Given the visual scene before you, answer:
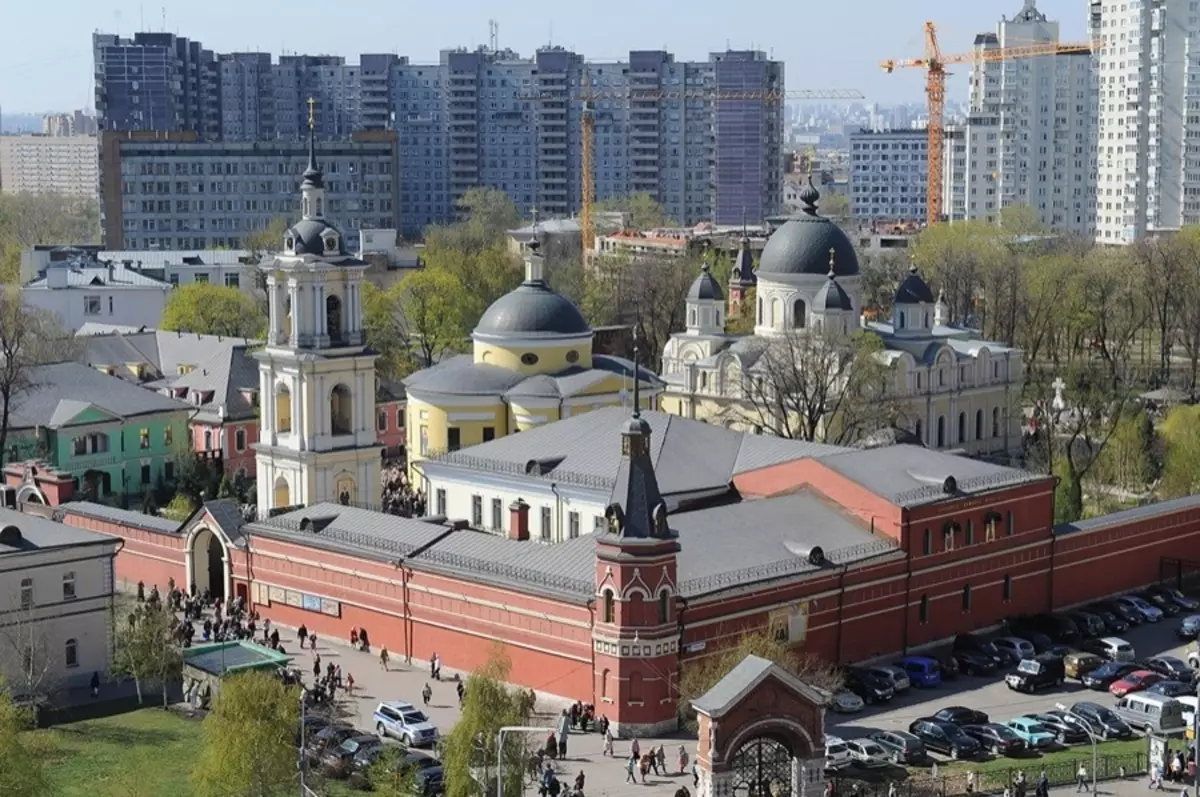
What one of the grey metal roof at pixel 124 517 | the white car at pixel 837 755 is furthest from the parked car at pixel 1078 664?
the grey metal roof at pixel 124 517

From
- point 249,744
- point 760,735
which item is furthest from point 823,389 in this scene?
point 760,735

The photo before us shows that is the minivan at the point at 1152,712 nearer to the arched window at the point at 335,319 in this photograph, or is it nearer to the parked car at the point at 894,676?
the parked car at the point at 894,676

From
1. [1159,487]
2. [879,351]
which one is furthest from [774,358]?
[1159,487]

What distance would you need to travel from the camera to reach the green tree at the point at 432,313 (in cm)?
9088

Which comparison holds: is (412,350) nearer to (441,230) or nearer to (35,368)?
(35,368)

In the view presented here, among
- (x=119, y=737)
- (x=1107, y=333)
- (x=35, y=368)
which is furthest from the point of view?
(x=1107, y=333)

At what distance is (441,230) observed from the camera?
A: 13762cm

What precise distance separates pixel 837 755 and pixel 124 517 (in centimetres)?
2489

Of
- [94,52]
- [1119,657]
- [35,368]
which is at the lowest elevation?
[1119,657]

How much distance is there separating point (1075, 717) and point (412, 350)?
52274 mm

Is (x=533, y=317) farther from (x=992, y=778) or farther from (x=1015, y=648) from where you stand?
(x=992, y=778)

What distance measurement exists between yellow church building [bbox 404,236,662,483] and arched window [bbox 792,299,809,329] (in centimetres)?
937

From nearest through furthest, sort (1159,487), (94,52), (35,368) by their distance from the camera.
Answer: (1159,487) → (35,368) → (94,52)

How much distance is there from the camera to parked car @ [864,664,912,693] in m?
46.0
